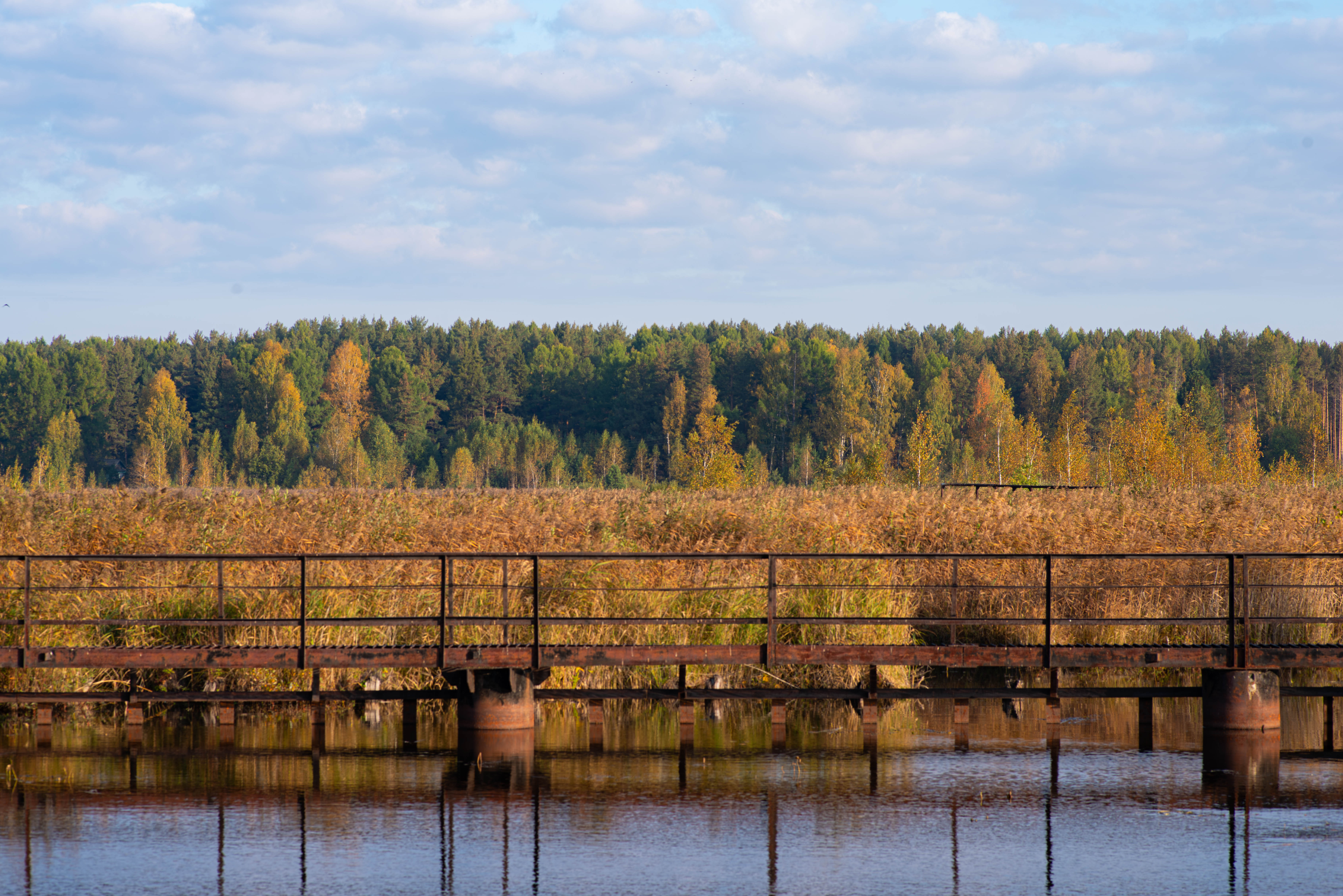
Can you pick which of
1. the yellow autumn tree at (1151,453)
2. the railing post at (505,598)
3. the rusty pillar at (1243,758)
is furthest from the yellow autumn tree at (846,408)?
the rusty pillar at (1243,758)

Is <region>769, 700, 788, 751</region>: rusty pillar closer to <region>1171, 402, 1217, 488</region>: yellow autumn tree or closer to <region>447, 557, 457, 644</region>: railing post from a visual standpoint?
<region>447, 557, 457, 644</region>: railing post

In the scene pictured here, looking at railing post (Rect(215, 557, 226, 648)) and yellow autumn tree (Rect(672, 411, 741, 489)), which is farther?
yellow autumn tree (Rect(672, 411, 741, 489))

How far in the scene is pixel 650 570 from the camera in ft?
73.2

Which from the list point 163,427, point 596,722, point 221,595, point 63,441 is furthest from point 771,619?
point 63,441

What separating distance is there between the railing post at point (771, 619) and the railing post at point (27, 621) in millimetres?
8460

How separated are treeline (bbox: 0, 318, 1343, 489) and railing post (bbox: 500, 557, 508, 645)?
83611 mm

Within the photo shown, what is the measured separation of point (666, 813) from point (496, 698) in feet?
14.3

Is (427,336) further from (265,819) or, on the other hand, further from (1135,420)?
(265,819)

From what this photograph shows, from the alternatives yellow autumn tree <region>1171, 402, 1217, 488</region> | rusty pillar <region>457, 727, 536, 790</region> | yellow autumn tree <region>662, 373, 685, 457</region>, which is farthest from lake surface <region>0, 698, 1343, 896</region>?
yellow autumn tree <region>662, 373, 685, 457</region>

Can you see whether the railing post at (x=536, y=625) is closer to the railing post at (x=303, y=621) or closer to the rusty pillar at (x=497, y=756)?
the rusty pillar at (x=497, y=756)

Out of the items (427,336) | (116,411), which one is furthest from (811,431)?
(116,411)

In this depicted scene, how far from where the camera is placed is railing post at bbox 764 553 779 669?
1533 centimetres

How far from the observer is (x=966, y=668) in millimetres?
21969

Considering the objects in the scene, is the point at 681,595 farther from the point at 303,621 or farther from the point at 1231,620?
the point at 1231,620
